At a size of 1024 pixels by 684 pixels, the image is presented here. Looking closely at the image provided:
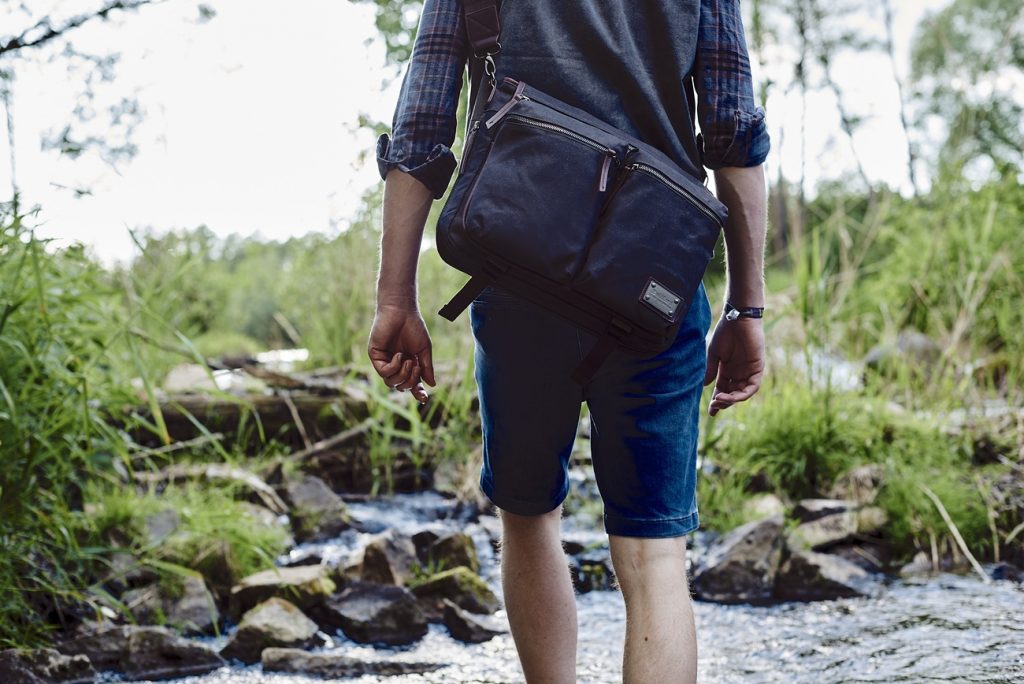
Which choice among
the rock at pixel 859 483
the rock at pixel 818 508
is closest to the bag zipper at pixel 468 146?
the rock at pixel 818 508

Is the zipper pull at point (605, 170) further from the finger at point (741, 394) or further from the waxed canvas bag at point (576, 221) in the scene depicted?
the finger at point (741, 394)

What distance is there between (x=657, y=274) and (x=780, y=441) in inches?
113

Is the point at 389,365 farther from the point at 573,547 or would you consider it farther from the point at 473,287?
the point at 573,547

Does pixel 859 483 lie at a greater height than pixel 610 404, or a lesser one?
lesser

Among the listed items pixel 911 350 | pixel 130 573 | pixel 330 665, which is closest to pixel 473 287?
pixel 330 665

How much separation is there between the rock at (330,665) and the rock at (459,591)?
0.46 meters

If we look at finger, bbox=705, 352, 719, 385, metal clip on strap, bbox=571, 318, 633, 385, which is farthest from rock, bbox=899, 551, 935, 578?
metal clip on strap, bbox=571, 318, 633, 385

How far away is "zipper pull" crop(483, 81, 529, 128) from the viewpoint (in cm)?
141

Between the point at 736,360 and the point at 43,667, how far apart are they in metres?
1.82

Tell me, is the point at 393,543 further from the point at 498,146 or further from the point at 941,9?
the point at 941,9

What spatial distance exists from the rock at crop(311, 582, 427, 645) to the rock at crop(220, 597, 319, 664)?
99mm

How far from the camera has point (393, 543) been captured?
3287 mm

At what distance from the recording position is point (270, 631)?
2.71 meters

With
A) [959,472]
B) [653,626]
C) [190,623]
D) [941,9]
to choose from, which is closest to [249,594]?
[190,623]
